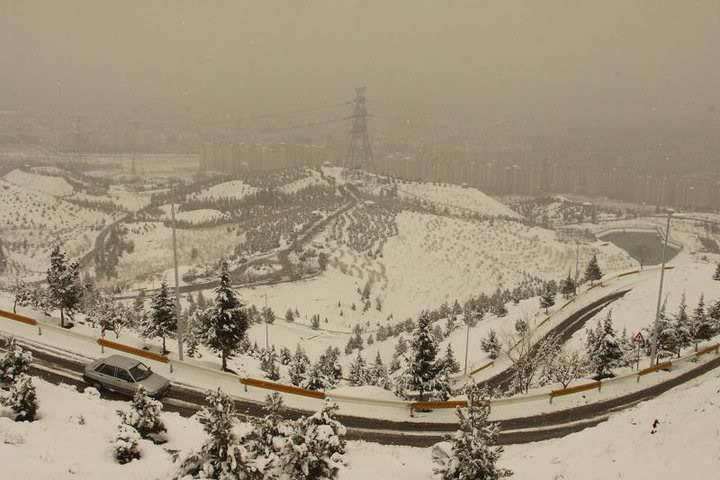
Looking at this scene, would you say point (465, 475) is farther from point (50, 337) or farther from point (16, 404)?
point (50, 337)

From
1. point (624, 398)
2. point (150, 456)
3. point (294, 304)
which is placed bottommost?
point (294, 304)

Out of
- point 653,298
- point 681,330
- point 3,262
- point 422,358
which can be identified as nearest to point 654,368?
point 681,330

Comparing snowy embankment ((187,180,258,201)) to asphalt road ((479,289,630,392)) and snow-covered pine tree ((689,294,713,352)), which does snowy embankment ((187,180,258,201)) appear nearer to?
asphalt road ((479,289,630,392))

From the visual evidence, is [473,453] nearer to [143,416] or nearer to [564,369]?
[143,416]

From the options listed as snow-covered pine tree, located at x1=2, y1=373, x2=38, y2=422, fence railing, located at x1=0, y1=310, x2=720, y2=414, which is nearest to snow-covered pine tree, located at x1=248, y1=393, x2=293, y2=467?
snow-covered pine tree, located at x1=2, y1=373, x2=38, y2=422

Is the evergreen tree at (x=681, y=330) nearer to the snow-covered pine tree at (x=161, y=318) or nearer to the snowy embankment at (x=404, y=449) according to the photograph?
the snowy embankment at (x=404, y=449)

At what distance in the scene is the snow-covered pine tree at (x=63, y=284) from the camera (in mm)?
33344

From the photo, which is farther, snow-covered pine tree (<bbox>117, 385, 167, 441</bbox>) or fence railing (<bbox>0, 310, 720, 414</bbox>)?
fence railing (<bbox>0, 310, 720, 414</bbox>)

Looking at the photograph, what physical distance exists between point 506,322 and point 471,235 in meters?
76.2

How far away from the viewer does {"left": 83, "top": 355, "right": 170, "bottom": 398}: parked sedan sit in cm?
2322

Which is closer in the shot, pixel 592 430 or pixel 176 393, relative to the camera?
pixel 592 430

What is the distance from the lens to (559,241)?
495 ft

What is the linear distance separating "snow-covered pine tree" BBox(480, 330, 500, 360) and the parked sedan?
41062 mm

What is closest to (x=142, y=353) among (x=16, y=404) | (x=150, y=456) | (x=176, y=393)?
(x=176, y=393)
